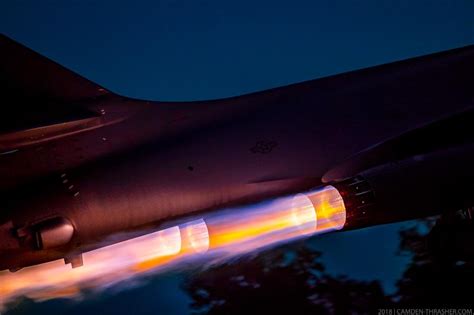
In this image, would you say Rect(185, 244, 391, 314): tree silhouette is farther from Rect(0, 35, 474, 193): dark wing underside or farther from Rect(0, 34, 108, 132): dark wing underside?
Rect(0, 34, 108, 132): dark wing underside

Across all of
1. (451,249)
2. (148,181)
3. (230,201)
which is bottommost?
(451,249)

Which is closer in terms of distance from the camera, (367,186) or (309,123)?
(367,186)

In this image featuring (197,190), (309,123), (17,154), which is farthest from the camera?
(309,123)

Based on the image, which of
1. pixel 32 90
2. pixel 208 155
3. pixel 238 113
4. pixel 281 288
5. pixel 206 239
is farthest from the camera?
pixel 238 113

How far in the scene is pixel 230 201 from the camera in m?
5.96

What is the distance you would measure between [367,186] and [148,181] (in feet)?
7.14

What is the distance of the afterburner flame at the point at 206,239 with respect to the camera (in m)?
5.48

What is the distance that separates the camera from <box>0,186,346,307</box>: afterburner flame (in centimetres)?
548

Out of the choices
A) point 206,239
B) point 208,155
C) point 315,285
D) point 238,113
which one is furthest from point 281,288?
point 238,113

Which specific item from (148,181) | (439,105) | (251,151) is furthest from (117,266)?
(439,105)

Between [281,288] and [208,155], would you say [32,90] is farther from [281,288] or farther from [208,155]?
[281,288]

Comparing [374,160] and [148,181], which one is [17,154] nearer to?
[148,181]

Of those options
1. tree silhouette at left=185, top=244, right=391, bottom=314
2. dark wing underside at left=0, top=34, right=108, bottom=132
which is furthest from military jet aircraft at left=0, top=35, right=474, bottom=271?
tree silhouette at left=185, top=244, right=391, bottom=314

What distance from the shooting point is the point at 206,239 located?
5.82 metres
